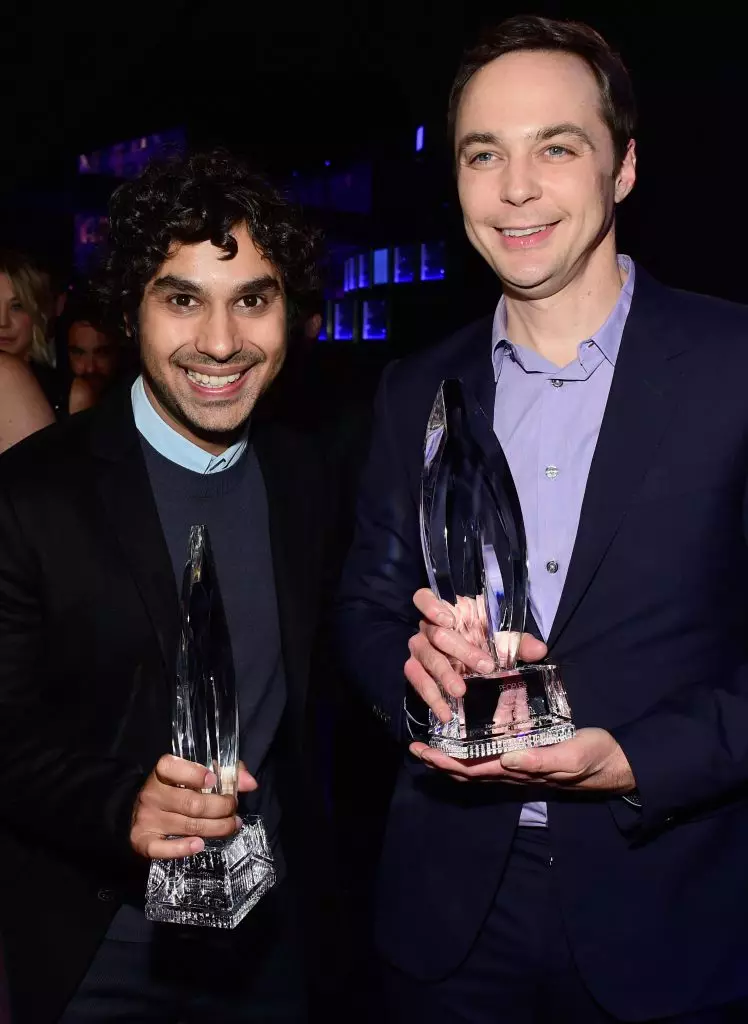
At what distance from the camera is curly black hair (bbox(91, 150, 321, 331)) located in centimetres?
195

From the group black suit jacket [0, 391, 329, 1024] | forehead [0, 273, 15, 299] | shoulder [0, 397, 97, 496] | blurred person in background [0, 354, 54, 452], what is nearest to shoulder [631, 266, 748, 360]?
black suit jacket [0, 391, 329, 1024]

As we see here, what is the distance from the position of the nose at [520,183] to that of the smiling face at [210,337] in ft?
1.63

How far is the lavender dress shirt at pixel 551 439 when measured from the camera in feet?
5.22

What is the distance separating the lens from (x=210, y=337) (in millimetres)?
1861

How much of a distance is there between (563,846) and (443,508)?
53 centimetres

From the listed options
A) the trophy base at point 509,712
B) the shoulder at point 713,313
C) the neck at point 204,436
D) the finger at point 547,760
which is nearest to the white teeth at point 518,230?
the shoulder at point 713,313

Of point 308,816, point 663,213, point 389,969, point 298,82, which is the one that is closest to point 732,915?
point 389,969

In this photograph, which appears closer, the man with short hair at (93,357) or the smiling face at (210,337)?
the smiling face at (210,337)

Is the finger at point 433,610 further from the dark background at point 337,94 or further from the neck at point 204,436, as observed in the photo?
the dark background at point 337,94

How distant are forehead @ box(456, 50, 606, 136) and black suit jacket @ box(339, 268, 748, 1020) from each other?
375 mm

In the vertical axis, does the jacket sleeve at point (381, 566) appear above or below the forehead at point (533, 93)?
below

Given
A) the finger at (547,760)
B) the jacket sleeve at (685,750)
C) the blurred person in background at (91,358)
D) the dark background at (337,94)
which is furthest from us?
the blurred person in background at (91,358)

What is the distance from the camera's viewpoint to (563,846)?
5.06ft

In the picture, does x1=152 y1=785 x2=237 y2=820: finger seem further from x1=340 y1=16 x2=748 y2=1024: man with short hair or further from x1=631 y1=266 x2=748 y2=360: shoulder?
x1=631 y1=266 x2=748 y2=360: shoulder
